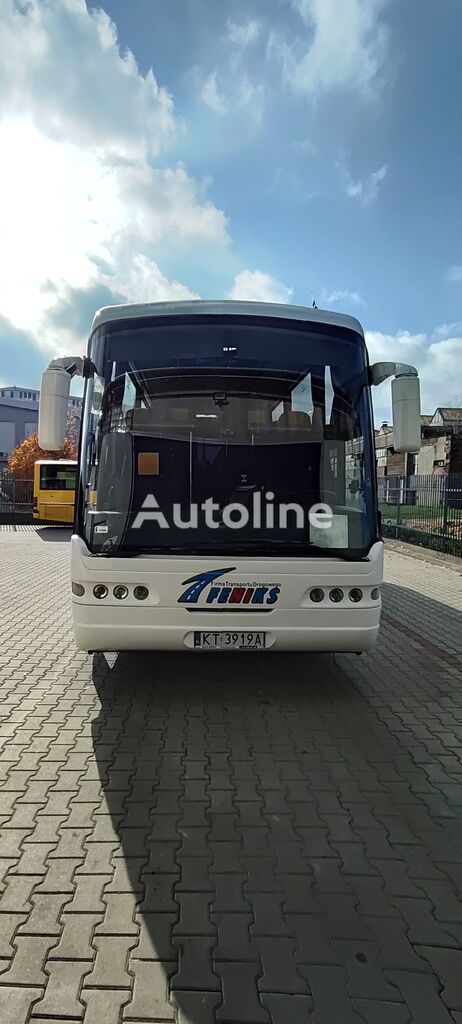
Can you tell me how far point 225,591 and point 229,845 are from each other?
1770 millimetres

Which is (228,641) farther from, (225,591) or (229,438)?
(229,438)

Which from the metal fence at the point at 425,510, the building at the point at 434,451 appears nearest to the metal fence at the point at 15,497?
the building at the point at 434,451

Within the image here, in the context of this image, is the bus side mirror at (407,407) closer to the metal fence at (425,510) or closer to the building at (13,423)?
the metal fence at (425,510)

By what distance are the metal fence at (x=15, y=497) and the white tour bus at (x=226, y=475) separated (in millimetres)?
21605

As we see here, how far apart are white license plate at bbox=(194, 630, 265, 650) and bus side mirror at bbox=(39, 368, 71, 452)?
6.23 feet

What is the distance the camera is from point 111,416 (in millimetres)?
4598

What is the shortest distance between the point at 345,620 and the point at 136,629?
5.07 feet

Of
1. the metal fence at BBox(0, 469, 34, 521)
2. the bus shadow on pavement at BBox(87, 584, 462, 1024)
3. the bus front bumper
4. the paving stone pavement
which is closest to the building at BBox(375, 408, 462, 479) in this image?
the metal fence at BBox(0, 469, 34, 521)

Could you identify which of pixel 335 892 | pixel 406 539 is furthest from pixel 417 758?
pixel 406 539

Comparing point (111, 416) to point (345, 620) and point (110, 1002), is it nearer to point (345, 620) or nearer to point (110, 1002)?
point (345, 620)

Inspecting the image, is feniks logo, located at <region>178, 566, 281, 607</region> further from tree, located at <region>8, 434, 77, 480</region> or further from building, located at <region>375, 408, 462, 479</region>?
tree, located at <region>8, 434, 77, 480</region>

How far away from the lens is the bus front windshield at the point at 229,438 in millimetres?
4527

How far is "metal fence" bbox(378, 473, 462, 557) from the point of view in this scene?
13868 millimetres

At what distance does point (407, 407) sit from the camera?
4770 millimetres
